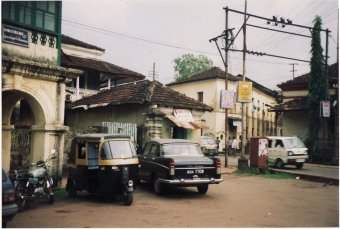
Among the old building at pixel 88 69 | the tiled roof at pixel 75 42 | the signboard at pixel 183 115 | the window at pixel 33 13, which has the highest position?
the tiled roof at pixel 75 42

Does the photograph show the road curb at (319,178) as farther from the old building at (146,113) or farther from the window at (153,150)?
the window at (153,150)

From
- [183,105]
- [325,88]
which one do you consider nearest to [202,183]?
[183,105]

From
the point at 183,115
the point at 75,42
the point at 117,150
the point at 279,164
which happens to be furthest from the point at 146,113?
the point at 75,42

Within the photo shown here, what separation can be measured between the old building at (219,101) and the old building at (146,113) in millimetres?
18123

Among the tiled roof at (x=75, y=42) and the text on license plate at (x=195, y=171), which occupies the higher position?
the tiled roof at (x=75, y=42)

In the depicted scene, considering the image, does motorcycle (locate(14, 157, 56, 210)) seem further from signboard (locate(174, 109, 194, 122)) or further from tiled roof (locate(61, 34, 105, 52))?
tiled roof (locate(61, 34, 105, 52))

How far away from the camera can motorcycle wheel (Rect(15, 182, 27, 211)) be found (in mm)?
8906

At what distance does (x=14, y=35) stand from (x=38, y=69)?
1.14 metres

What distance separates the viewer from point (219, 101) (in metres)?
35.9

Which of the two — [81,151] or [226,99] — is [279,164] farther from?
[81,151]

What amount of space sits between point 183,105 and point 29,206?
1045cm

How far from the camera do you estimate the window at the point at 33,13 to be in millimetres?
9985

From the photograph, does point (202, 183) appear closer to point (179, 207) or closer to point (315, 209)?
point (179, 207)

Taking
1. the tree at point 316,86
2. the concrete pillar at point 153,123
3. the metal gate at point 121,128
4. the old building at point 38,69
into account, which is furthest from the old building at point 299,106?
the old building at point 38,69
